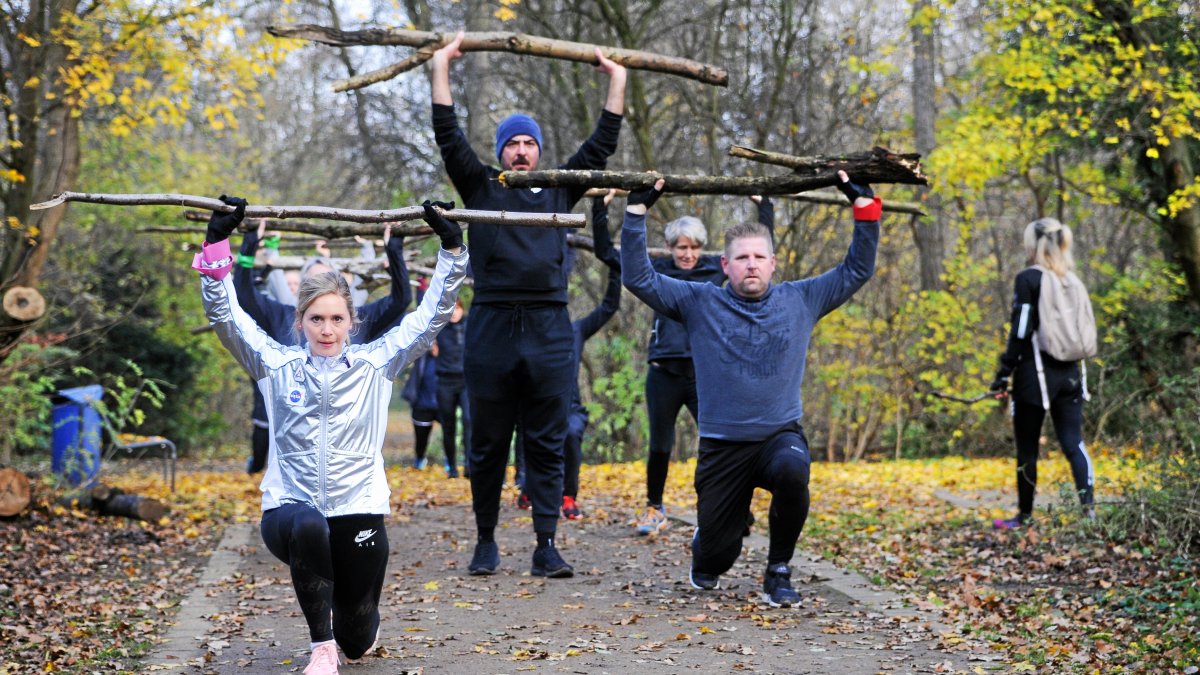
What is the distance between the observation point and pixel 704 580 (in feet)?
21.4

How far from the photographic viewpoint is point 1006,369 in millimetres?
8258

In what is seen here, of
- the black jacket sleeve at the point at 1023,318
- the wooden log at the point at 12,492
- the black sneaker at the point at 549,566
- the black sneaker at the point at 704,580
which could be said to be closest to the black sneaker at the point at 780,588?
the black sneaker at the point at 704,580

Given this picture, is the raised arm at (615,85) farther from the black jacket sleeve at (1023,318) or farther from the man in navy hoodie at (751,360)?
the black jacket sleeve at (1023,318)

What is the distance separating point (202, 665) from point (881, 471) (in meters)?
10.2

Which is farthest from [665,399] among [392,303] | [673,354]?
[392,303]

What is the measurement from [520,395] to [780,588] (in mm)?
1762

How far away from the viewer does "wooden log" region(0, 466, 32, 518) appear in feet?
30.3

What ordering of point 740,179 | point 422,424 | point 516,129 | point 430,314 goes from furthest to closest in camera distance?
point 422,424, point 516,129, point 740,179, point 430,314

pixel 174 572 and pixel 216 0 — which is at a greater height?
pixel 216 0

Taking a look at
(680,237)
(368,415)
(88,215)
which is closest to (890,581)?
(680,237)

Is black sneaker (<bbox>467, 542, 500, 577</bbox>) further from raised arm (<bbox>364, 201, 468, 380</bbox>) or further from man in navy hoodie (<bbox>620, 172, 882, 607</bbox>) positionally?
raised arm (<bbox>364, 201, 468, 380</bbox>)

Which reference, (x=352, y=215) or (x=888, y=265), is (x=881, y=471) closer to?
(x=888, y=265)

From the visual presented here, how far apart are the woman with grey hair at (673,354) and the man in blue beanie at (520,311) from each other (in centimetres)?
129

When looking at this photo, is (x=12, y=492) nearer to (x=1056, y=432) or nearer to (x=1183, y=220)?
(x=1056, y=432)
